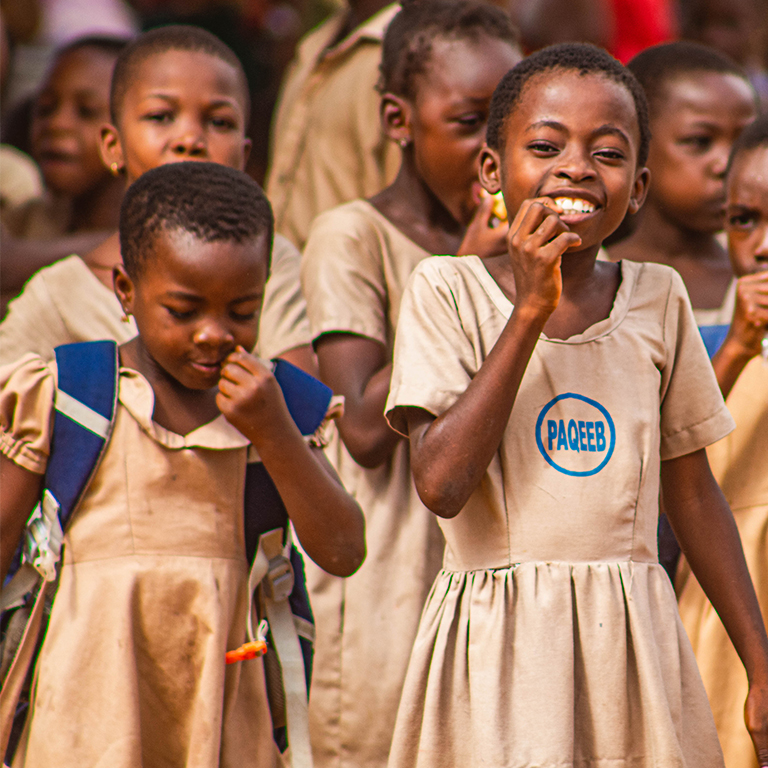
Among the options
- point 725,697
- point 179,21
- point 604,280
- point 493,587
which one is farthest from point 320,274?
point 179,21

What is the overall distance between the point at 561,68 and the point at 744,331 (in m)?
0.74

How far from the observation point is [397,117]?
2975 millimetres

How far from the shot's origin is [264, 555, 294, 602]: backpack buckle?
2.16 m

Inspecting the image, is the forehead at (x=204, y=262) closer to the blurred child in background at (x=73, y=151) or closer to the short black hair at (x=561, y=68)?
the short black hair at (x=561, y=68)

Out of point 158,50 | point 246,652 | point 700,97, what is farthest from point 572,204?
point 700,97

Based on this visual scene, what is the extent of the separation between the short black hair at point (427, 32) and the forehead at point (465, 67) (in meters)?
0.02

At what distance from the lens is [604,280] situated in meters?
2.15

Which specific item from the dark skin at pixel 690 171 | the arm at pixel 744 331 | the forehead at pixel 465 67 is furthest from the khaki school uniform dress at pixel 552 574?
the dark skin at pixel 690 171

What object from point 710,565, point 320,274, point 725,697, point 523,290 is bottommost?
point 725,697

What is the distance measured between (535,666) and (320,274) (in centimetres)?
116

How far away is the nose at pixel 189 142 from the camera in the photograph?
9.07ft

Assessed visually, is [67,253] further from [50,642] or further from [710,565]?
[710,565]

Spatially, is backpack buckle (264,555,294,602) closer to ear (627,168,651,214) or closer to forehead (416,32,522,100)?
ear (627,168,651,214)

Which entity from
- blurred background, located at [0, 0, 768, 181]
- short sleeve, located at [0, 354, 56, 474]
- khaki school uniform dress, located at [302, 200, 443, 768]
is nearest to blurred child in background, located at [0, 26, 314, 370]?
khaki school uniform dress, located at [302, 200, 443, 768]
